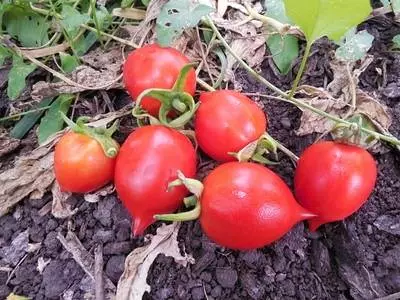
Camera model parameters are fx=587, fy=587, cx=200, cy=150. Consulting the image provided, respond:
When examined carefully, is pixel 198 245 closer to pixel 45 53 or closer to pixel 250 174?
pixel 250 174

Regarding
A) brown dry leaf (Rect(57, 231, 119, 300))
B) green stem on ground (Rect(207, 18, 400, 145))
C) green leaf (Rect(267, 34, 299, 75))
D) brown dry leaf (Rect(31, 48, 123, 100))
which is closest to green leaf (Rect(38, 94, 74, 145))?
brown dry leaf (Rect(31, 48, 123, 100))

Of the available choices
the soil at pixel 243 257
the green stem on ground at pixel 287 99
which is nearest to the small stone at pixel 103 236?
the soil at pixel 243 257

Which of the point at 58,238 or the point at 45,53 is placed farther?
the point at 45,53

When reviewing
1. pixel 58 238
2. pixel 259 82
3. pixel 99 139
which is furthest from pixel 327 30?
pixel 58 238

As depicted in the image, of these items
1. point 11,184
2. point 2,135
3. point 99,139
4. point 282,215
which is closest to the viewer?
point 282,215

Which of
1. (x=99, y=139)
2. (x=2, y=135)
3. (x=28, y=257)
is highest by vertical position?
(x=99, y=139)

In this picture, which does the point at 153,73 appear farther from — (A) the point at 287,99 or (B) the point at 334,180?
(B) the point at 334,180

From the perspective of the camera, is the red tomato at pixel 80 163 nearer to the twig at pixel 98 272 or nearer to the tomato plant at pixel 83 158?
the tomato plant at pixel 83 158

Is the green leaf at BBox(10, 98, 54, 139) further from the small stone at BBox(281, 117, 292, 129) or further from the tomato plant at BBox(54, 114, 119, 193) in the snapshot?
the small stone at BBox(281, 117, 292, 129)
